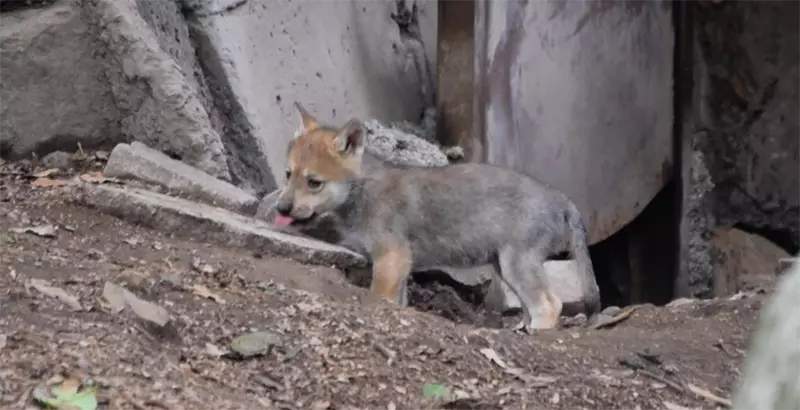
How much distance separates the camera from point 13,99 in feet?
18.5

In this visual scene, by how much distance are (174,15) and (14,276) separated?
285 centimetres

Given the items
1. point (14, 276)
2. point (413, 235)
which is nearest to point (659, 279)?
point (413, 235)

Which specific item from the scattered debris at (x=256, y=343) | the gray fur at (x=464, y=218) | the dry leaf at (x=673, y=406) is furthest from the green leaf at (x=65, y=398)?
the gray fur at (x=464, y=218)

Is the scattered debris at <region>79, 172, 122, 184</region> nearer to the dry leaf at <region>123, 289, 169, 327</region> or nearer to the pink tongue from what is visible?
the pink tongue

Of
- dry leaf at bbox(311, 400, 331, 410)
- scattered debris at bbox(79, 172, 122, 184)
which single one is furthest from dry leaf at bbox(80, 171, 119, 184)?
dry leaf at bbox(311, 400, 331, 410)

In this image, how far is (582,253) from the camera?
6.21 metres

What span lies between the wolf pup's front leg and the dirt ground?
47 centimetres

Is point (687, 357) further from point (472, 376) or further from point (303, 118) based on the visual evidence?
point (303, 118)

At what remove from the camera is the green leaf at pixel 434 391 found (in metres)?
3.70

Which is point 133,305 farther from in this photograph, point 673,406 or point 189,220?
point 673,406

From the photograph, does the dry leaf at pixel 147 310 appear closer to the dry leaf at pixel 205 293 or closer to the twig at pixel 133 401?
the dry leaf at pixel 205 293

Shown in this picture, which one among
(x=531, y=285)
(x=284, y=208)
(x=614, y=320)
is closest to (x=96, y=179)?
(x=284, y=208)

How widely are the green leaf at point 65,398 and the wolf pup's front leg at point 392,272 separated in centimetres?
260

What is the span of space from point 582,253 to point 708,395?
2118 millimetres
